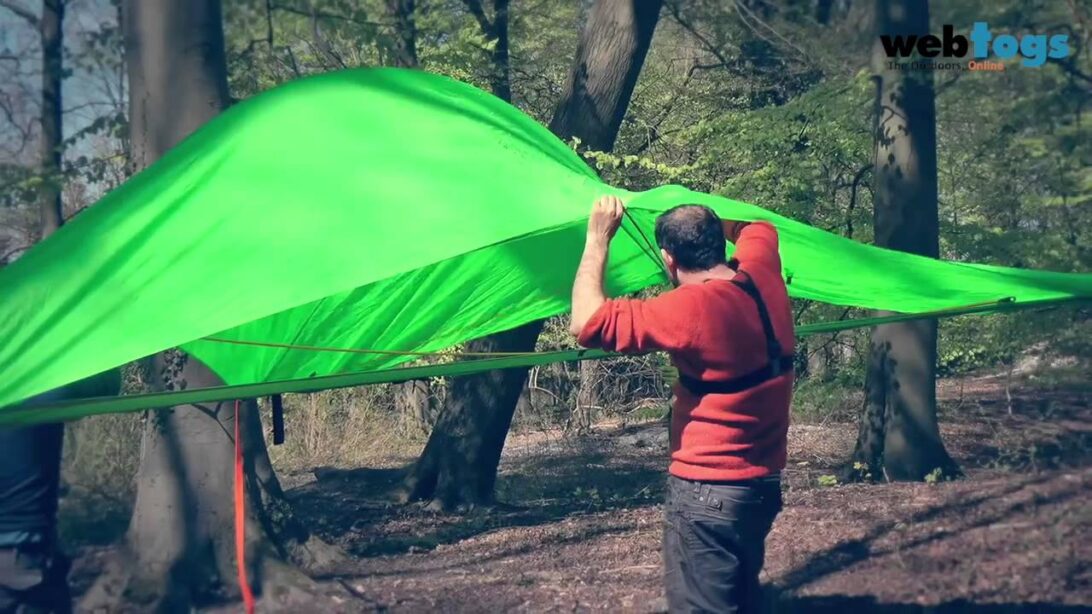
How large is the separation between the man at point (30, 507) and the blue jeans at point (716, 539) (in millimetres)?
2322

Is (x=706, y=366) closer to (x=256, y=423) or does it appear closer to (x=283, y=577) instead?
(x=283, y=577)

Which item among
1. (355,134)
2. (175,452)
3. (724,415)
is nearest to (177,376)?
(175,452)

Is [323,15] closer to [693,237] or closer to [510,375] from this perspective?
[510,375]

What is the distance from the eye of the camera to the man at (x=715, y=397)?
12.6 ft

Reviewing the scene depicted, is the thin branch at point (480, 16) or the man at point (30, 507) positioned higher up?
the thin branch at point (480, 16)

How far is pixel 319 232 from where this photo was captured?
4055mm

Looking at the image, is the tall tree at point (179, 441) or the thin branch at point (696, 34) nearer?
the tall tree at point (179, 441)

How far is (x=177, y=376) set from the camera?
21.9ft

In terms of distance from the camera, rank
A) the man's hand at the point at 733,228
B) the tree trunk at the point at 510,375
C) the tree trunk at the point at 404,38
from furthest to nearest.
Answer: the tree trunk at the point at 404,38 → the tree trunk at the point at 510,375 → the man's hand at the point at 733,228

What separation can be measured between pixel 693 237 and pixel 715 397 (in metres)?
0.56

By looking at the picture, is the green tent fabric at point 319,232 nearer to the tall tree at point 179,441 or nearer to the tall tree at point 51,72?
the tall tree at point 179,441

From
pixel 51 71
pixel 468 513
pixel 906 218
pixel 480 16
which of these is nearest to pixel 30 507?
pixel 468 513

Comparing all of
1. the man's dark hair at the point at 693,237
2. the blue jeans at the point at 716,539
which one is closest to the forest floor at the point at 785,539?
the blue jeans at the point at 716,539

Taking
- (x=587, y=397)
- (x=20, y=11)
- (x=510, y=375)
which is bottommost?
(x=587, y=397)
